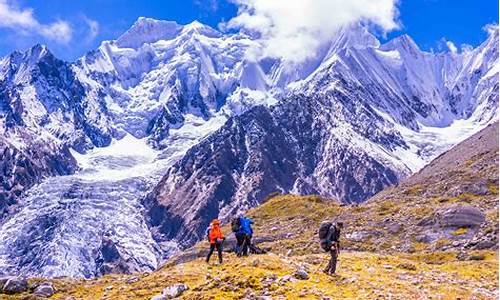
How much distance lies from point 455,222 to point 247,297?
212 feet

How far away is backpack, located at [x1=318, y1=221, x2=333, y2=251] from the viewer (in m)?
43.4

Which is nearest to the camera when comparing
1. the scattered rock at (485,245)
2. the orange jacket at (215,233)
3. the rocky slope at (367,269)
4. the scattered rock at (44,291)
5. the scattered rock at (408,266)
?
the rocky slope at (367,269)

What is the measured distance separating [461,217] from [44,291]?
59.7 m

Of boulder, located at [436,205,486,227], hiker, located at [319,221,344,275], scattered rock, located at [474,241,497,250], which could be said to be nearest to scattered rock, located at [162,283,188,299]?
hiker, located at [319,221,344,275]

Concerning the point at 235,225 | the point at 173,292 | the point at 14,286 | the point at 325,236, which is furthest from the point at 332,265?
the point at 14,286

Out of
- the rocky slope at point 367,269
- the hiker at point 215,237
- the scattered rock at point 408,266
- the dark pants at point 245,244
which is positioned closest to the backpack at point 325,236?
the rocky slope at point 367,269

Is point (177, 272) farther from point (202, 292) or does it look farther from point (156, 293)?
point (202, 292)

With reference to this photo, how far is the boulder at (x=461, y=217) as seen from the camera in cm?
9250

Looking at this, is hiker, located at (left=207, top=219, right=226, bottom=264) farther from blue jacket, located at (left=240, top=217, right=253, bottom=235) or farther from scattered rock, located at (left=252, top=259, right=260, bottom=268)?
scattered rock, located at (left=252, top=259, right=260, bottom=268)

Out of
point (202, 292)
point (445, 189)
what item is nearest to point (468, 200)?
point (445, 189)

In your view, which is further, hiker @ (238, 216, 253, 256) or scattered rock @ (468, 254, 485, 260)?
scattered rock @ (468, 254, 485, 260)

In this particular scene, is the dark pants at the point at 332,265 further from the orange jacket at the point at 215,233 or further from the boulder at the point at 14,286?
the boulder at the point at 14,286

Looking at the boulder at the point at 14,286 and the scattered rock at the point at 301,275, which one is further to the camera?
the boulder at the point at 14,286

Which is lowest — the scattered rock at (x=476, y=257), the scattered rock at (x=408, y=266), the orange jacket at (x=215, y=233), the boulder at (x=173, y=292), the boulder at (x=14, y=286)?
the scattered rock at (x=476, y=257)
